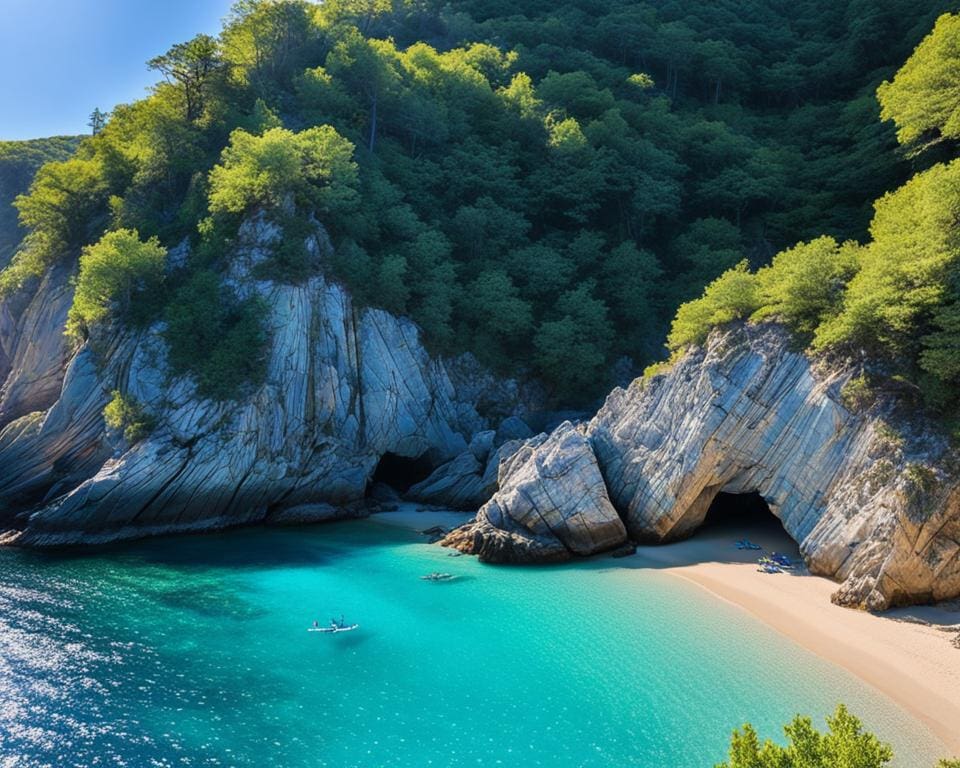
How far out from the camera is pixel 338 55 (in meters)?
48.6

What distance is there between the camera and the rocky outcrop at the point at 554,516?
2677 cm

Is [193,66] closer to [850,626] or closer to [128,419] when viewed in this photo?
[128,419]

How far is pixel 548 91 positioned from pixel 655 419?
35.7 metres

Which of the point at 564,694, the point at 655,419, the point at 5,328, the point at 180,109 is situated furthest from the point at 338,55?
the point at 564,694

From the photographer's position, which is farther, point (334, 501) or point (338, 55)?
point (338, 55)

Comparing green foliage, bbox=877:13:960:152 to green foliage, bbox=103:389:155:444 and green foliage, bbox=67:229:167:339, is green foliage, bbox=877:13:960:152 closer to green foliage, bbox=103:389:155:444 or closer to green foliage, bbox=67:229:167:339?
green foliage, bbox=103:389:155:444

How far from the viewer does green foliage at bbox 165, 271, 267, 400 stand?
113 ft

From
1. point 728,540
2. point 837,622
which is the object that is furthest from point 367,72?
point 837,622

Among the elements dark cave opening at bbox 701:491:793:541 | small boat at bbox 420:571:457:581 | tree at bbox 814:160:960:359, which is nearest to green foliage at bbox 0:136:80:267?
small boat at bbox 420:571:457:581

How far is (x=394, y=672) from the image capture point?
679 inches

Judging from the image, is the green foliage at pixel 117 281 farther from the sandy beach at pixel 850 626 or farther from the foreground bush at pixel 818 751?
the foreground bush at pixel 818 751

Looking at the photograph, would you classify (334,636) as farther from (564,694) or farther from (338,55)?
(338,55)

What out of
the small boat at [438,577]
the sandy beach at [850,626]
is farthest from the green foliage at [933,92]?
the small boat at [438,577]

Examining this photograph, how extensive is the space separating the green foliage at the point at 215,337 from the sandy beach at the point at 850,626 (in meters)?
21.9
